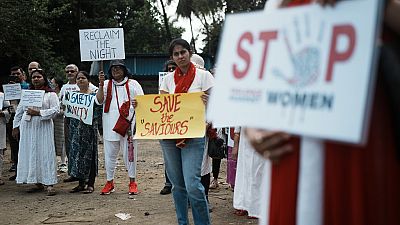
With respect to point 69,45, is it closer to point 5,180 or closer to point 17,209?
point 5,180

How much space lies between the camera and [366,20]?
1.46 metres

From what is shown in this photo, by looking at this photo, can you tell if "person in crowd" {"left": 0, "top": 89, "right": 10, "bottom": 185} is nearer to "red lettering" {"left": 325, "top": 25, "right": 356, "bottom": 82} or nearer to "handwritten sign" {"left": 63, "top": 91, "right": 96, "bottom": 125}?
"handwritten sign" {"left": 63, "top": 91, "right": 96, "bottom": 125}

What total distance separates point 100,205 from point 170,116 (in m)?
2.18

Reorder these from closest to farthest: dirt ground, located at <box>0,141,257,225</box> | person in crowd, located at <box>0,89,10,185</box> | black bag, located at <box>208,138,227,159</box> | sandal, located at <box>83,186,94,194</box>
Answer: dirt ground, located at <box>0,141,257,225</box>, black bag, located at <box>208,138,227,159</box>, sandal, located at <box>83,186,94,194</box>, person in crowd, located at <box>0,89,10,185</box>

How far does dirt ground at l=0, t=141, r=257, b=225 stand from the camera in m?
5.66

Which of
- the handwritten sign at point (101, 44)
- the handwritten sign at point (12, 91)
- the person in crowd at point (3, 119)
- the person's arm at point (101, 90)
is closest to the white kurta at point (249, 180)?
the person's arm at point (101, 90)

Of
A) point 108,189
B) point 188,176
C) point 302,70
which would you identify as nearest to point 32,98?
point 108,189

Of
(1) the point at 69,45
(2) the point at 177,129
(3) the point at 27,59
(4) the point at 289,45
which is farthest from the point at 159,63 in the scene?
(4) the point at 289,45

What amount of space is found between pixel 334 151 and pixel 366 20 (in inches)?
15.6

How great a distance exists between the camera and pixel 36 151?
723 cm

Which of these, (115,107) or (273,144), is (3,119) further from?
(273,144)

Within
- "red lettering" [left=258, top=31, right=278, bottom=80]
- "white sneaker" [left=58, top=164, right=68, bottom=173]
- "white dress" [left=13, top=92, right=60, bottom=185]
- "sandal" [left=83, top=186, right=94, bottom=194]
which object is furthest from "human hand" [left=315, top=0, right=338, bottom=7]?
"white sneaker" [left=58, top=164, right=68, bottom=173]

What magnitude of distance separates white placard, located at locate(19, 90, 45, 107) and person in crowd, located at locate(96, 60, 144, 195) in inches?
31.2

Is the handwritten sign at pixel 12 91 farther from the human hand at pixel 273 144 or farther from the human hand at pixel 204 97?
the human hand at pixel 273 144
